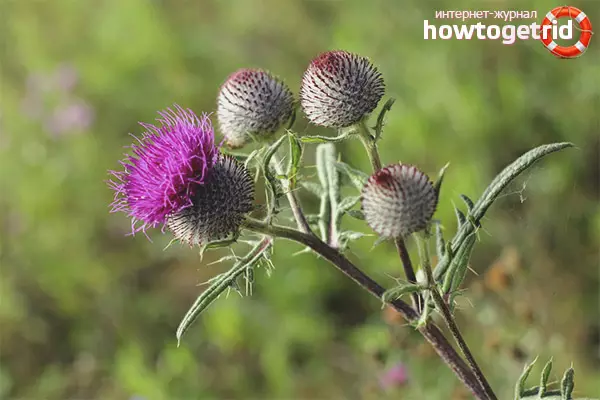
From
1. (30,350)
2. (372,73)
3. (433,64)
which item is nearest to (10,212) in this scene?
(30,350)

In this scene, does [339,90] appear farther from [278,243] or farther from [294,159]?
[278,243]

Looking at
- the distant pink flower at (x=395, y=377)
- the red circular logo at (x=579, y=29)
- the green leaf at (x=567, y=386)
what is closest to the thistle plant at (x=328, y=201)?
the green leaf at (x=567, y=386)

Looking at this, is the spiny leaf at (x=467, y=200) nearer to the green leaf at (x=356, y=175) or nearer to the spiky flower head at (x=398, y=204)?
the spiky flower head at (x=398, y=204)

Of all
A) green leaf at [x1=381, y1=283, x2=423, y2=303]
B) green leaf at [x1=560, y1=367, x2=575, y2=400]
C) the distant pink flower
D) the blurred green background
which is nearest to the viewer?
green leaf at [x1=381, y1=283, x2=423, y2=303]

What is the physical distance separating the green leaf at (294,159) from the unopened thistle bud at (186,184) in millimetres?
176

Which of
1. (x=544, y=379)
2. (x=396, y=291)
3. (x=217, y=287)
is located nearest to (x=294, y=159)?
(x=217, y=287)

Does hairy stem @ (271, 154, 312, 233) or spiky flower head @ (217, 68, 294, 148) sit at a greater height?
spiky flower head @ (217, 68, 294, 148)

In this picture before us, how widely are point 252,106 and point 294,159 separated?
541 millimetres

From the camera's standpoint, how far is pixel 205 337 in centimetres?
559

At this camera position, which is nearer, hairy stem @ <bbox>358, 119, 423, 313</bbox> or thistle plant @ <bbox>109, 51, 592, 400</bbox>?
thistle plant @ <bbox>109, 51, 592, 400</bbox>

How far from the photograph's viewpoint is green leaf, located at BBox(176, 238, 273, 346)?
2.10 metres

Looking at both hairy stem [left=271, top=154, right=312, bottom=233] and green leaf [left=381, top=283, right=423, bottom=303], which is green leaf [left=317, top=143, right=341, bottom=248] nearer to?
hairy stem [left=271, top=154, right=312, bottom=233]

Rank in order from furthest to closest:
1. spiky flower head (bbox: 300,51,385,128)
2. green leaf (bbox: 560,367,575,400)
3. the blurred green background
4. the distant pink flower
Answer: the blurred green background, the distant pink flower, spiky flower head (bbox: 300,51,385,128), green leaf (bbox: 560,367,575,400)

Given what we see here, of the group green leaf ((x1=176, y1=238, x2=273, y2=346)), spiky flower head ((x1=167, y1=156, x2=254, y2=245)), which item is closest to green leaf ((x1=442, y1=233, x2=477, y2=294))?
green leaf ((x1=176, y1=238, x2=273, y2=346))
